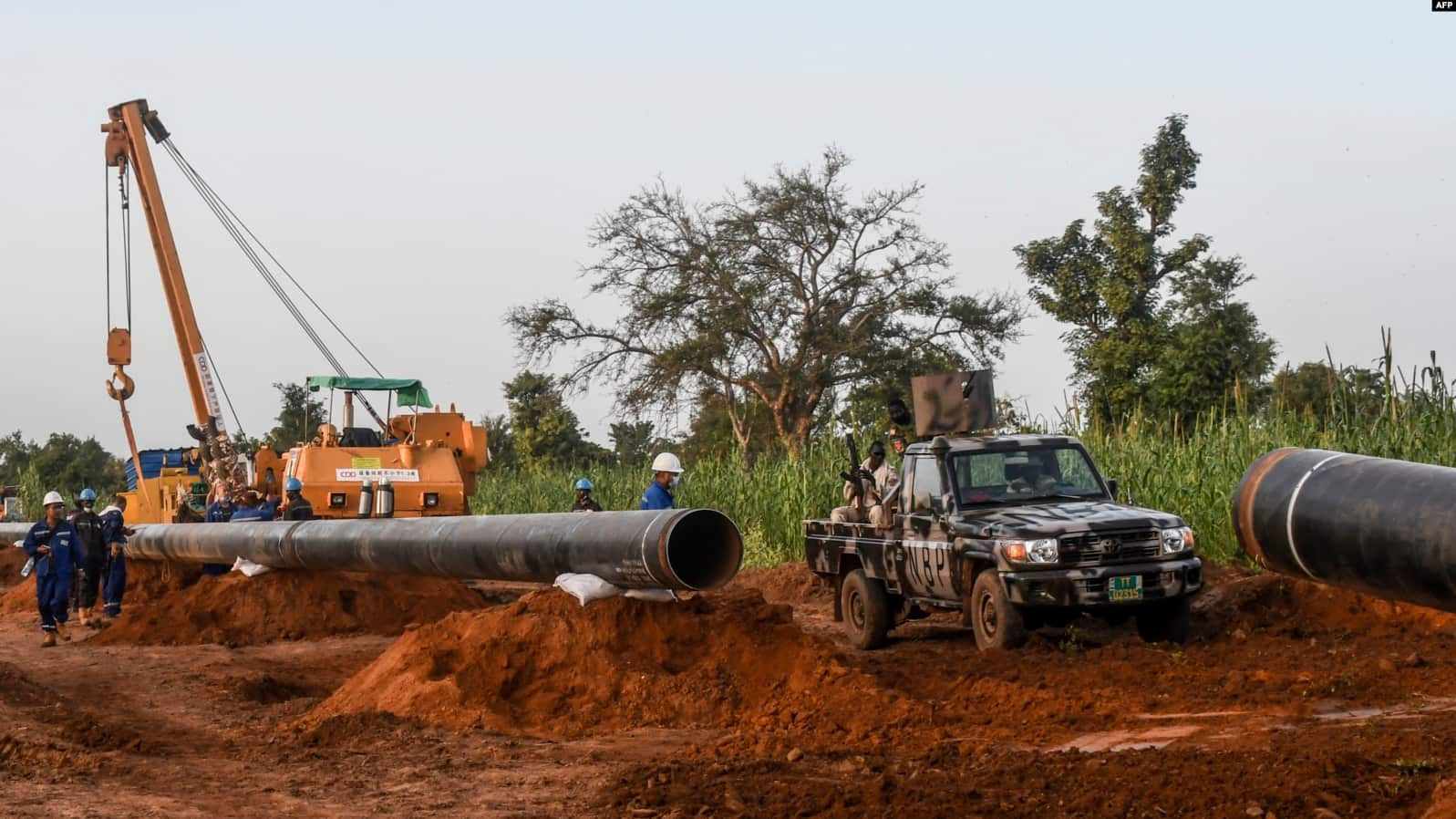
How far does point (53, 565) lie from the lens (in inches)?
717

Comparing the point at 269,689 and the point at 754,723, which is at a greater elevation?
the point at 269,689

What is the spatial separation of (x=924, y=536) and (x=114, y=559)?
11.8 m

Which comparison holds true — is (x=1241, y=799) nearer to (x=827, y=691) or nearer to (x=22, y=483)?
(x=827, y=691)

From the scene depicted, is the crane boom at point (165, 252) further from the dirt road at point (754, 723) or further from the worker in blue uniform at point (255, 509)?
the dirt road at point (754, 723)

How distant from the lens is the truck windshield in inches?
531

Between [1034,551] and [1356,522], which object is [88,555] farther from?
[1356,522]

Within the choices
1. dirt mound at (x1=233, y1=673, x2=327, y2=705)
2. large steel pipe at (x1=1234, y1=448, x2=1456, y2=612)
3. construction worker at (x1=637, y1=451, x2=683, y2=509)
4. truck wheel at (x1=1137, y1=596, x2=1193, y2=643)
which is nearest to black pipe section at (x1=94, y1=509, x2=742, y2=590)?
dirt mound at (x1=233, y1=673, x2=327, y2=705)

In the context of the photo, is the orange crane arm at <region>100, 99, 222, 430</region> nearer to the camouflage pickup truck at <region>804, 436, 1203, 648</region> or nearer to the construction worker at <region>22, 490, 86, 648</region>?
the construction worker at <region>22, 490, 86, 648</region>

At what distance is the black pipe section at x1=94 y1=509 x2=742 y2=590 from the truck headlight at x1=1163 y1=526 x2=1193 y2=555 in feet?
11.8

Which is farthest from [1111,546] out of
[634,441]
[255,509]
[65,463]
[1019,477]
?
[65,463]

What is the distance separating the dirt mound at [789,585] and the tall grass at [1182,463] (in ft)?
4.71

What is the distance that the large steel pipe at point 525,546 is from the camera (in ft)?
36.2

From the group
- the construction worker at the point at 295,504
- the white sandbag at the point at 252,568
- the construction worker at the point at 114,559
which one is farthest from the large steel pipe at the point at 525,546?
the construction worker at the point at 114,559

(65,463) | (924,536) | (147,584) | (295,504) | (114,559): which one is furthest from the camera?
(65,463)
